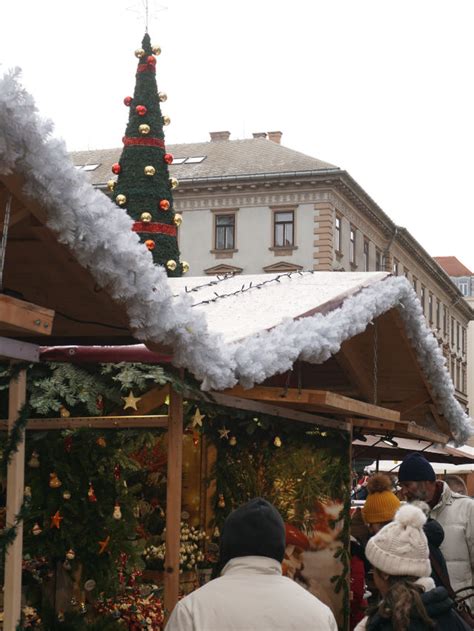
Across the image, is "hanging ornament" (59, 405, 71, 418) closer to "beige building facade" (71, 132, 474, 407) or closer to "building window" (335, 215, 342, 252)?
"beige building facade" (71, 132, 474, 407)

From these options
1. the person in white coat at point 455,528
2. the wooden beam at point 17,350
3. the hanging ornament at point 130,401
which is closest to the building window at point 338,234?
the person in white coat at point 455,528

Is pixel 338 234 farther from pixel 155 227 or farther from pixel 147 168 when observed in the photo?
pixel 155 227

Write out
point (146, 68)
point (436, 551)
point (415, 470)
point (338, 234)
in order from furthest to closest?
point (338, 234), point (146, 68), point (415, 470), point (436, 551)

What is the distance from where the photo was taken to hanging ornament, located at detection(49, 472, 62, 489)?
5.77 meters

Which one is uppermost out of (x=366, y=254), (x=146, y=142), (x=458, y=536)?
(x=366, y=254)

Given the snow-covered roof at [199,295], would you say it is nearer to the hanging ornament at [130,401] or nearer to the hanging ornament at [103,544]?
the hanging ornament at [130,401]

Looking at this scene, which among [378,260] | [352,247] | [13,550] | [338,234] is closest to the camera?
[13,550]

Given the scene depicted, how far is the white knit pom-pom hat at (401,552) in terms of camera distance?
14.1 ft

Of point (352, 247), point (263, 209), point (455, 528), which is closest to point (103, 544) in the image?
point (455, 528)

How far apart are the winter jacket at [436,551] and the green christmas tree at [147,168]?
33.1 feet

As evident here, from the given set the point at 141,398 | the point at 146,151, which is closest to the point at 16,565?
the point at 141,398

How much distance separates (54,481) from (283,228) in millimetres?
39567

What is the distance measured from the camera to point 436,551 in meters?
5.97

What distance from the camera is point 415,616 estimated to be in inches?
161
